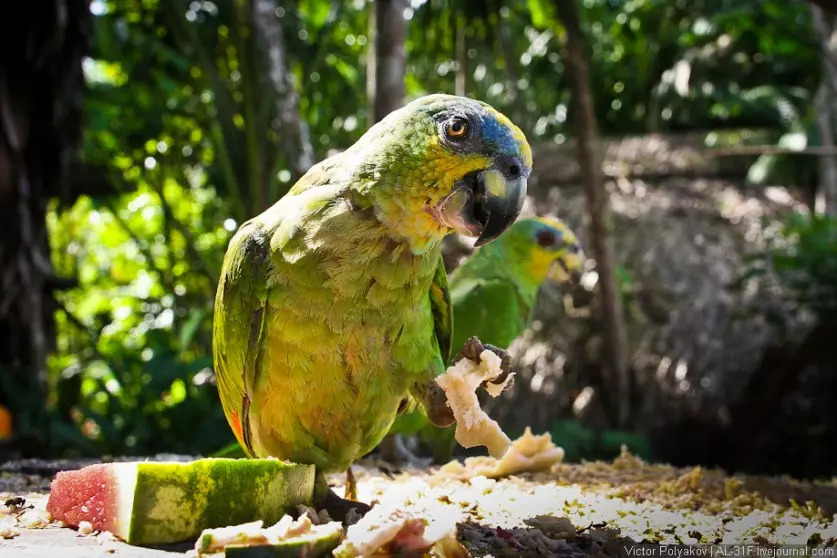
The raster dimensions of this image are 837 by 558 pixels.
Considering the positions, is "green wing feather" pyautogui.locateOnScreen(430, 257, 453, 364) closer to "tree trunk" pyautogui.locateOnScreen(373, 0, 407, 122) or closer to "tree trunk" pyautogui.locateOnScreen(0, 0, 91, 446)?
"tree trunk" pyautogui.locateOnScreen(373, 0, 407, 122)

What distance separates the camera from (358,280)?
6.88 feet

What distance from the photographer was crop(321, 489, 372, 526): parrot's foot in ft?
7.28

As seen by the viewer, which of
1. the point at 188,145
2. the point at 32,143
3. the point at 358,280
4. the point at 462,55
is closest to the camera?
the point at 358,280

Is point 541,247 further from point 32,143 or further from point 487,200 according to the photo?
point 32,143

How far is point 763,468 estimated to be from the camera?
7672mm

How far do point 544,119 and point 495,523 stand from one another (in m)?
13.2

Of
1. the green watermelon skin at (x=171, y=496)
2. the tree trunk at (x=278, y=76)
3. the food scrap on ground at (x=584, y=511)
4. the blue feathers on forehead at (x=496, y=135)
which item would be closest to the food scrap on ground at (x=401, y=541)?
the food scrap on ground at (x=584, y=511)

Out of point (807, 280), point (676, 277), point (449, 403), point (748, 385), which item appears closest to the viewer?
point (449, 403)

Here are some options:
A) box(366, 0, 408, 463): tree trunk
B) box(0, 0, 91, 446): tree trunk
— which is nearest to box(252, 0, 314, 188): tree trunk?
box(366, 0, 408, 463): tree trunk

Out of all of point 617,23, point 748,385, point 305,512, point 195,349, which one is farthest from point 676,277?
point 617,23

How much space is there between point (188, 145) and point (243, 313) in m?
5.73

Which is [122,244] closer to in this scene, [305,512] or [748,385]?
[748,385]

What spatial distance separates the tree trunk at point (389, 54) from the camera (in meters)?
3.94

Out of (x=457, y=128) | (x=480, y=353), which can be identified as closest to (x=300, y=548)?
(x=480, y=353)
